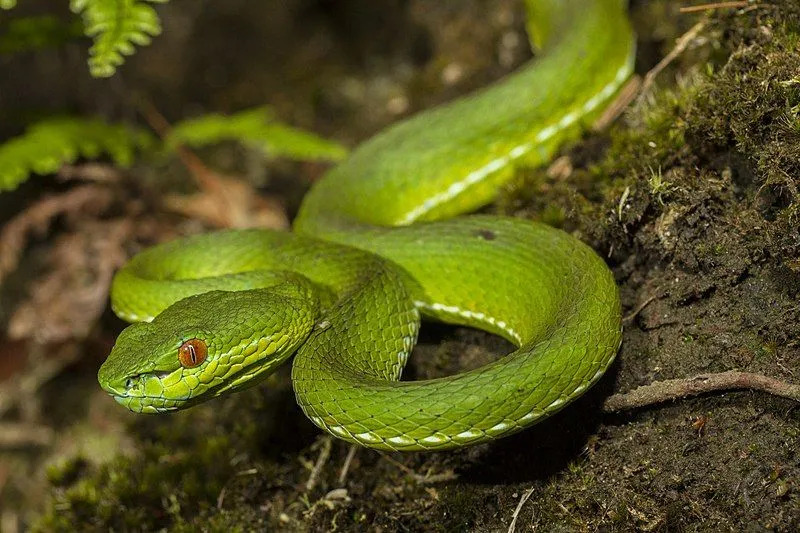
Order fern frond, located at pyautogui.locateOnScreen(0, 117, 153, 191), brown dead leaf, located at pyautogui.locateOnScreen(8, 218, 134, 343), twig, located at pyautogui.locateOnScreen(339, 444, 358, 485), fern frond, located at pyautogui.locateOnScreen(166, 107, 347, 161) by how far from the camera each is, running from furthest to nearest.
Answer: fern frond, located at pyautogui.locateOnScreen(166, 107, 347, 161)
brown dead leaf, located at pyautogui.locateOnScreen(8, 218, 134, 343)
fern frond, located at pyautogui.locateOnScreen(0, 117, 153, 191)
twig, located at pyautogui.locateOnScreen(339, 444, 358, 485)

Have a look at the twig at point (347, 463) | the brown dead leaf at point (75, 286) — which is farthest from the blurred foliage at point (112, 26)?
the twig at point (347, 463)

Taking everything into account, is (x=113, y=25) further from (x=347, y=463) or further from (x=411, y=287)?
(x=347, y=463)

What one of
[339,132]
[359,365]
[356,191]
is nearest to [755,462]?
[359,365]

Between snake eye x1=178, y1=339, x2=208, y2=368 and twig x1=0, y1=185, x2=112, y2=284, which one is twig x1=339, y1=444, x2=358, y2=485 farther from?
twig x1=0, y1=185, x2=112, y2=284

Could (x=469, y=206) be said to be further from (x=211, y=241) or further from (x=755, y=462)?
(x=755, y=462)

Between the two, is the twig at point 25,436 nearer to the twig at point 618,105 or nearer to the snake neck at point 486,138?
the snake neck at point 486,138

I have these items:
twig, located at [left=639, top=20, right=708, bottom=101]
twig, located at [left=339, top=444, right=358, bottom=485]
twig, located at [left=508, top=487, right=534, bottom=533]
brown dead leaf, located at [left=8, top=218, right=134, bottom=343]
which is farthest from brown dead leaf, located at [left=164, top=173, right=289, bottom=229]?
twig, located at [left=508, top=487, right=534, bottom=533]

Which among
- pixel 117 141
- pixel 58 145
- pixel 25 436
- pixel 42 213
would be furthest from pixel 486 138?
pixel 25 436
